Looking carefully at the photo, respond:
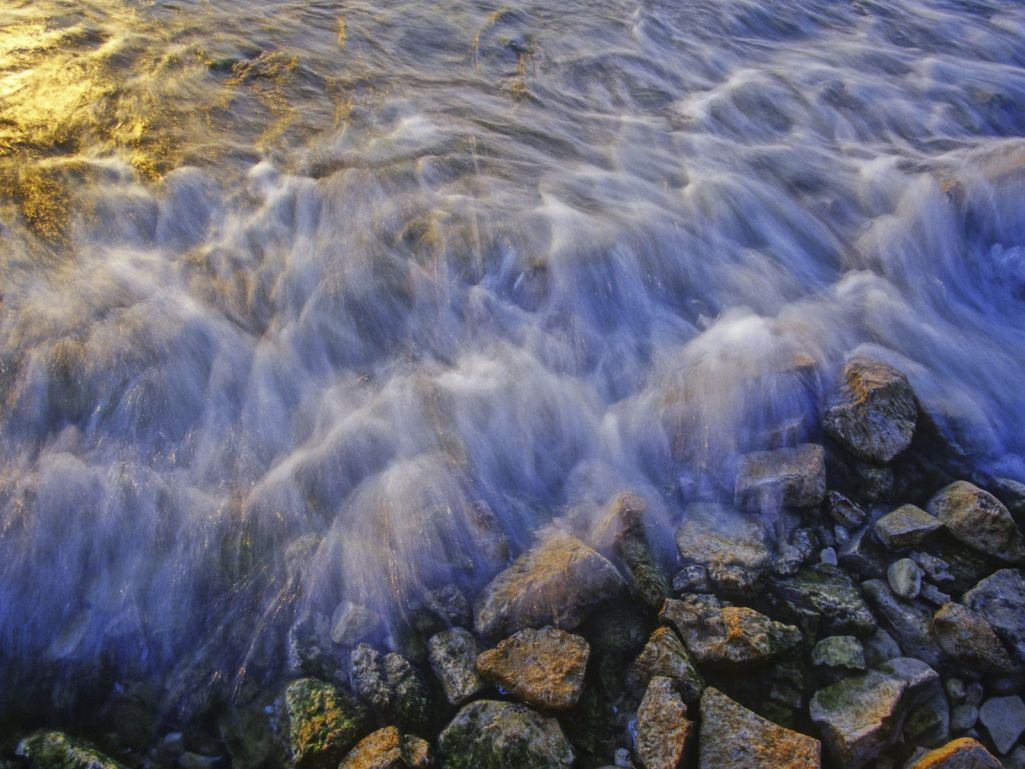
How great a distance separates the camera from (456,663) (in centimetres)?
270

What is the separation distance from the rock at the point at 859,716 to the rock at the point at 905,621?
226mm

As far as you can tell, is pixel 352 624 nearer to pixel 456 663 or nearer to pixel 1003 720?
pixel 456 663

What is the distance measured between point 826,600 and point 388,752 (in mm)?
1784

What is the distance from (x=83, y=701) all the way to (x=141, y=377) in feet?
5.14

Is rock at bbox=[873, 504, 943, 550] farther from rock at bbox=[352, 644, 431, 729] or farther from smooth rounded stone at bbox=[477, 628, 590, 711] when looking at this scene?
rock at bbox=[352, 644, 431, 729]

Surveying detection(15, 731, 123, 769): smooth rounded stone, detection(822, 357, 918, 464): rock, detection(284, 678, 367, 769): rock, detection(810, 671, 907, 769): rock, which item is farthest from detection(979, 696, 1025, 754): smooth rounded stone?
detection(15, 731, 123, 769): smooth rounded stone

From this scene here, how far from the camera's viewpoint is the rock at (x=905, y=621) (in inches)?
107

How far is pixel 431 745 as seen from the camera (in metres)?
2.51

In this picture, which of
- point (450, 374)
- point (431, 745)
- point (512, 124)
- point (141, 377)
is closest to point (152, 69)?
point (512, 124)

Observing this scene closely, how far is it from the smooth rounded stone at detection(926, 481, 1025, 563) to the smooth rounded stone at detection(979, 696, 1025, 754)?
24.0 inches

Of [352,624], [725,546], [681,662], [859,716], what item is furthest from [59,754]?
[859,716]

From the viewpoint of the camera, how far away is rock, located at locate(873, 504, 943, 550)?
3.01m

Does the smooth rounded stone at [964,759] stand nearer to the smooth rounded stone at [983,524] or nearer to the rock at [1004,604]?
the rock at [1004,604]

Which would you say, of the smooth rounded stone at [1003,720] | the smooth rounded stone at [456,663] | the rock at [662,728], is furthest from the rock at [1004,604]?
the smooth rounded stone at [456,663]
